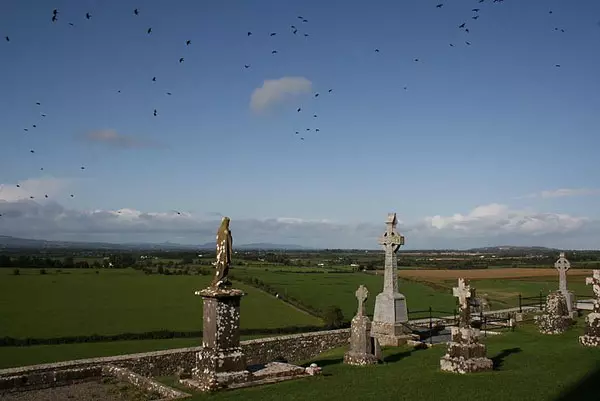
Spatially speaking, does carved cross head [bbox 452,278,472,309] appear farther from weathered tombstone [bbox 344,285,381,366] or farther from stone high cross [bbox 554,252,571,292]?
stone high cross [bbox 554,252,571,292]

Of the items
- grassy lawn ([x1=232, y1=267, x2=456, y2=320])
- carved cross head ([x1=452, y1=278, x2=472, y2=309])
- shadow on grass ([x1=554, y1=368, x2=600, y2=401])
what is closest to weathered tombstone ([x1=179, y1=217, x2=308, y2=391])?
carved cross head ([x1=452, y1=278, x2=472, y2=309])

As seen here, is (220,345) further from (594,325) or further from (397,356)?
(594,325)

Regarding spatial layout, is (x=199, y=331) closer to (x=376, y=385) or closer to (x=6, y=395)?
(x=6, y=395)

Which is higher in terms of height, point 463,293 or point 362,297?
point 463,293

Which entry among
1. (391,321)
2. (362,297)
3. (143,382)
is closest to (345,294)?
(391,321)

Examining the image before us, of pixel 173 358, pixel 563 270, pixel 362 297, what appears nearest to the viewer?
pixel 362 297

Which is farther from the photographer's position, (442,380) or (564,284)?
(564,284)
